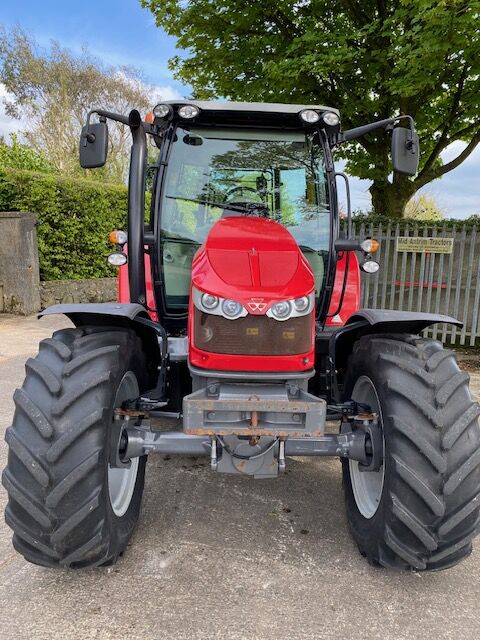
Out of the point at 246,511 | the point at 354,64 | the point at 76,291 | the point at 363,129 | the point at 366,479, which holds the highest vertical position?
the point at 354,64

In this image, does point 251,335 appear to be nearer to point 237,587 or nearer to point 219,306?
point 219,306

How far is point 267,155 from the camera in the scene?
10.8ft

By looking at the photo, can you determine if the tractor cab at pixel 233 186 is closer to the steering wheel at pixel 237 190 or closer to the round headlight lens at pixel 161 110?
the steering wheel at pixel 237 190

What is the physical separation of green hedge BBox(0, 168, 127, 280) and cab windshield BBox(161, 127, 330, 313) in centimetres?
696

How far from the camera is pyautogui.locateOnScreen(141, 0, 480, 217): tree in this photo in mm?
7270

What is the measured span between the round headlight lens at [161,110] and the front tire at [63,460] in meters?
1.56

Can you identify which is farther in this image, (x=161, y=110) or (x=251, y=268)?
(x=161, y=110)

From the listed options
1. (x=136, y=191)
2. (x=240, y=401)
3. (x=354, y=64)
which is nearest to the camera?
(x=240, y=401)

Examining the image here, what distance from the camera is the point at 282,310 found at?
227 cm

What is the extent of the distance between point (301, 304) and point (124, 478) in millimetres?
1318

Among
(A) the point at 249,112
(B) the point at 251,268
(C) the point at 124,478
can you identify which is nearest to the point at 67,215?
(A) the point at 249,112

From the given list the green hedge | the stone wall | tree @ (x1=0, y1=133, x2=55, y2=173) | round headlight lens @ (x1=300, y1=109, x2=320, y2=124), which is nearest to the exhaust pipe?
round headlight lens @ (x1=300, y1=109, x2=320, y2=124)

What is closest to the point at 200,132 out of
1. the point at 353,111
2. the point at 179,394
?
the point at 179,394

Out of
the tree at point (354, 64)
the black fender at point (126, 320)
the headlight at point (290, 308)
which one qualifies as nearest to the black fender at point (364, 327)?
the headlight at point (290, 308)
